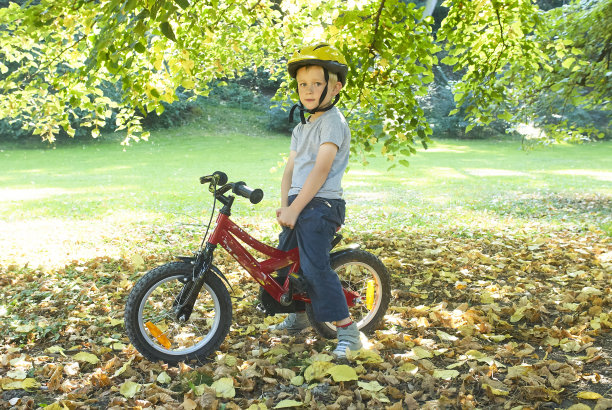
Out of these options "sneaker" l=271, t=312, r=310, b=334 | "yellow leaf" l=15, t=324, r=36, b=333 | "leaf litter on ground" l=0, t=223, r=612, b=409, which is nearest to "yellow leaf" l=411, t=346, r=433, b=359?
"leaf litter on ground" l=0, t=223, r=612, b=409

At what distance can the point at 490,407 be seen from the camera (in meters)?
2.59

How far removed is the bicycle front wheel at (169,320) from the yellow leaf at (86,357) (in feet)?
1.06

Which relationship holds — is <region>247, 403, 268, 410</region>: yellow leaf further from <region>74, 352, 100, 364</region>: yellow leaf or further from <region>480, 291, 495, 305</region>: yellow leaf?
<region>480, 291, 495, 305</region>: yellow leaf

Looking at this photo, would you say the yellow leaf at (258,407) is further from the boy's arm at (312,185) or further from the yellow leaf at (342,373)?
the boy's arm at (312,185)

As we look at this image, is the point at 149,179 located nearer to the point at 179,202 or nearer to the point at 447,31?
the point at 179,202

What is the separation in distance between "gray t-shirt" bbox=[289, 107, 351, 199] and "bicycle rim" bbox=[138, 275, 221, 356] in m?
0.90

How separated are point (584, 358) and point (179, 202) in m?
9.88

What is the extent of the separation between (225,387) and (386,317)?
1530 millimetres

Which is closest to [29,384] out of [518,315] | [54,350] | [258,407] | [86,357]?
[86,357]

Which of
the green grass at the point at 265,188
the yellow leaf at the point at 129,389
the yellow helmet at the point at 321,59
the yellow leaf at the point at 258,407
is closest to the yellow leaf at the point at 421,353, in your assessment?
the yellow leaf at the point at 258,407

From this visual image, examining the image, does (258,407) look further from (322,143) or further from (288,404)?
(322,143)

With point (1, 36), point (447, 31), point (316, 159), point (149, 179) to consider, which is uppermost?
point (447, 31)

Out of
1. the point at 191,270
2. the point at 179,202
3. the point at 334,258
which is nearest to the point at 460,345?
the point at 334,258

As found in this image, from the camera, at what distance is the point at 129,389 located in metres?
2.80
